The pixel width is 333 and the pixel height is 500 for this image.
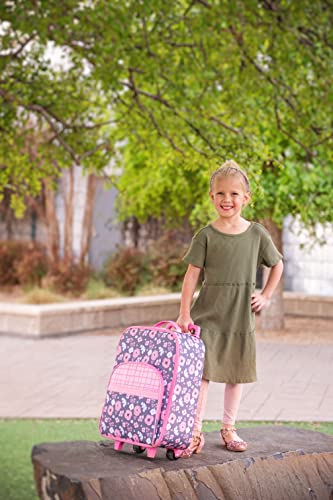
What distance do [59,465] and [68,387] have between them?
447cm

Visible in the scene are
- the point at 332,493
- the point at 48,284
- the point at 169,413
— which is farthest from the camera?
the point at 48,284

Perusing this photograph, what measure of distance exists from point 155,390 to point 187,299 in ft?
1.61

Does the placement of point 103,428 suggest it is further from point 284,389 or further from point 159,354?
point 284,389

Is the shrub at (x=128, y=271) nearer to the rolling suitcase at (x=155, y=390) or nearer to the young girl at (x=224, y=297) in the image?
the young girl at (x=224, y=297)

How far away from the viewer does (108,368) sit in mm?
9516

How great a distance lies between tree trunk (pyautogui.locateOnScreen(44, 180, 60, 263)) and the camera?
18109 millimetres

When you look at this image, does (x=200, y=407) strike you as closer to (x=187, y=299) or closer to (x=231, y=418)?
(x=231, y=418)

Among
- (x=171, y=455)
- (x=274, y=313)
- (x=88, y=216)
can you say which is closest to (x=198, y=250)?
(x=171, y=455)

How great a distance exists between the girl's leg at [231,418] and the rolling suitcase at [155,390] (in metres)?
0.29

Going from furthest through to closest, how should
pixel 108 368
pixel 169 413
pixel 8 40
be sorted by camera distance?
pixel 108 368 → pixel 8 40 → pixel 169 413

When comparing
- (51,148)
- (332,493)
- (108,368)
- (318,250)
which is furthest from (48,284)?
(332,493)

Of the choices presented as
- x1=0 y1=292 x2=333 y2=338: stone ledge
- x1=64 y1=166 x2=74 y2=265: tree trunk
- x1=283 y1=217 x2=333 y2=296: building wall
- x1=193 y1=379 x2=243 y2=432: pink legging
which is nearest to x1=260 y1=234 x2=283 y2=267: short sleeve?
x1=193 y1=379 x2=243 y2=432: pink legging

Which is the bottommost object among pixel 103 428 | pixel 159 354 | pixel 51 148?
pixel 103 428

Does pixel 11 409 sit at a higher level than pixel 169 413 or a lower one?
lower
